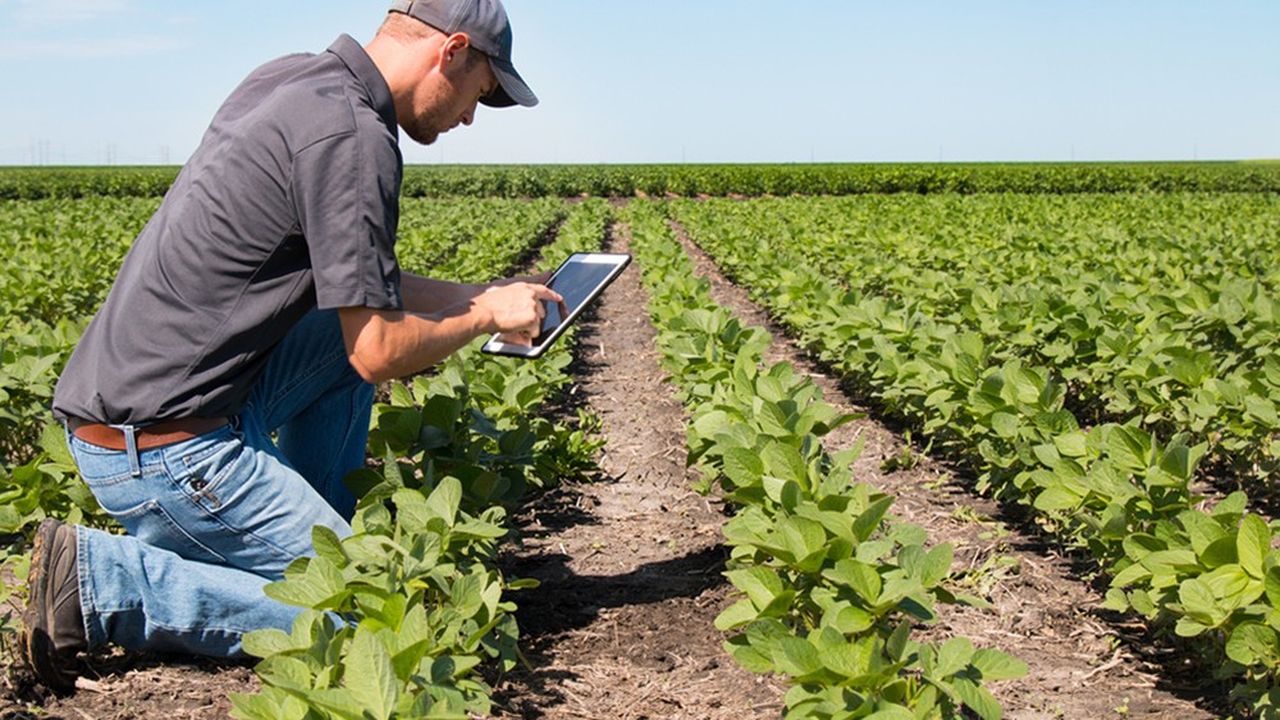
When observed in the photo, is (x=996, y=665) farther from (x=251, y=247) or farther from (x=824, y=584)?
(x=251, y=247)

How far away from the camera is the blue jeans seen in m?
2.72

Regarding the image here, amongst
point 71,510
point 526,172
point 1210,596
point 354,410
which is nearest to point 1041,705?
point 1210,596

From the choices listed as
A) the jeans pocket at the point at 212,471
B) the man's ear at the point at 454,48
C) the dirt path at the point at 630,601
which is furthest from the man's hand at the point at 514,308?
the dirt path at the point at 630,601

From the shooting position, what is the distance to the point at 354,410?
339 centimetres

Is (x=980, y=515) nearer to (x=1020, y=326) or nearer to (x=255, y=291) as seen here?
(x=1020, y=326)

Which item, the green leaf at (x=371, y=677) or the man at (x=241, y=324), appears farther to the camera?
the man at (x=241, y=324)

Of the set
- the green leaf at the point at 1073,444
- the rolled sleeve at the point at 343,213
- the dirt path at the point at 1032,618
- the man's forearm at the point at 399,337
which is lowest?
the dirt path at the point at 1032,618

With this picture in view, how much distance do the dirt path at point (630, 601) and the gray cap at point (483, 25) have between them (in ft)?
4.99

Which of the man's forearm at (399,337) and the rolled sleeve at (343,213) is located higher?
the rolled sleeve at (343,213)

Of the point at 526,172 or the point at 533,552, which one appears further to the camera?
the point at 526,172

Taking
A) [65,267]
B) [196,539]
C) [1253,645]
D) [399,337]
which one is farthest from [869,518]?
[65,267]

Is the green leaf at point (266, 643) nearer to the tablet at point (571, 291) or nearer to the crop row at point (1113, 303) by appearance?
the tablet at point (571, 291)

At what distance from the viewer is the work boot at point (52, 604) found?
8.93ft

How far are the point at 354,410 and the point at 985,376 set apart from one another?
2.39 metres
